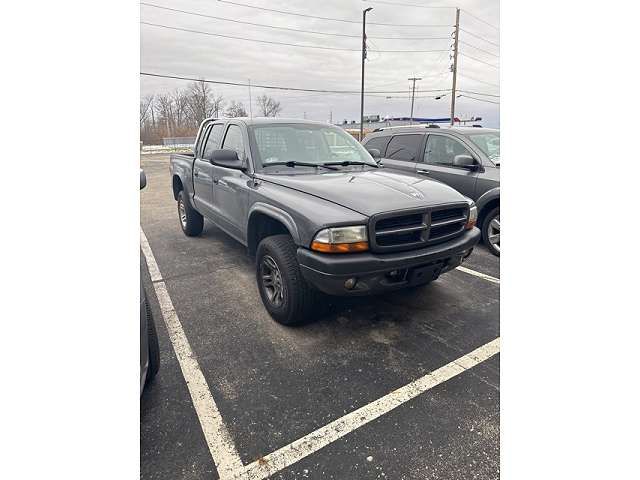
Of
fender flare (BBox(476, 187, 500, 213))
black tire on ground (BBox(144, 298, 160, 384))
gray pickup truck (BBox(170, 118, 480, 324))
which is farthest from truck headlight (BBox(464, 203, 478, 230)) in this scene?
black tire on ground (BBox(144, 298, 160, 384))

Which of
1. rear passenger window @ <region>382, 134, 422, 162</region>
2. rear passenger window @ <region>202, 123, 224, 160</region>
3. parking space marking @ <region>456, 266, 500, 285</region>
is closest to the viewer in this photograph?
parking space marking @ <region>456, 266, 500, 285</region>

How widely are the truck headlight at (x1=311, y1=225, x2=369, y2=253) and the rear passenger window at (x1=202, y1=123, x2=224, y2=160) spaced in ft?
9.01

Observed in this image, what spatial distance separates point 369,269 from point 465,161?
338 cm

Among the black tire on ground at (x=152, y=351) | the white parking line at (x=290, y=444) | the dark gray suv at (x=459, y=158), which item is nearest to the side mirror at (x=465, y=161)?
the dark gray suv at (x=459, y=158)

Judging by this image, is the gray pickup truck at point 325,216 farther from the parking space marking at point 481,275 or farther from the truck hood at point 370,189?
the parking space marking at point 481,275

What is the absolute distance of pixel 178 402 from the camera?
2328 millimetres

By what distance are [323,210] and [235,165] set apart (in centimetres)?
145

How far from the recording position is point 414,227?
110 inches

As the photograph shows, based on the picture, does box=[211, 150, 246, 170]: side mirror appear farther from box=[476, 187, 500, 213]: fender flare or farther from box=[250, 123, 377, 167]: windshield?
box=[476, 187, 500, 213]: fender flare

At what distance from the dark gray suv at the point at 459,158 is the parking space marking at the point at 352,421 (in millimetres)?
2748

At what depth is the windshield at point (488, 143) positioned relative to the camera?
5.41 m

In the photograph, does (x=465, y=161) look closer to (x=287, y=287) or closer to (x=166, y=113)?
(x=287, y=287)

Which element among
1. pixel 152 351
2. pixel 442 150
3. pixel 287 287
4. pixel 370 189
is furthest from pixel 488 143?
pixel 152 351

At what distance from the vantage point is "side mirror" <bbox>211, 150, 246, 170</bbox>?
144 inches
